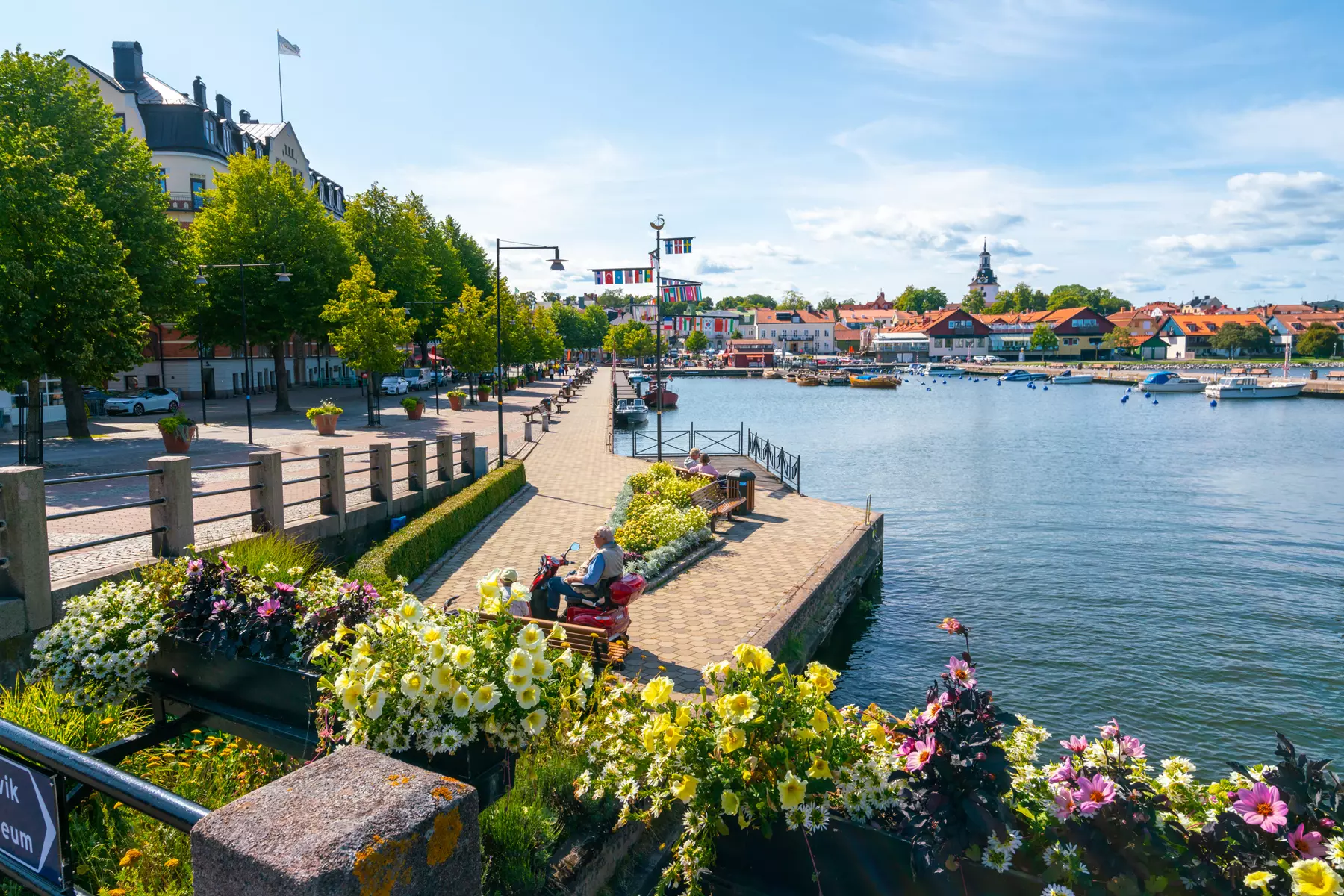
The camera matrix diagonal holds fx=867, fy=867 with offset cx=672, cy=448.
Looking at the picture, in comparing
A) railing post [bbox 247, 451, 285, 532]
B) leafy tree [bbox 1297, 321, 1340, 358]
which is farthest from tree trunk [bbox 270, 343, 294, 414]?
leafy tree [bbox 1297, 321, 1340, 358]

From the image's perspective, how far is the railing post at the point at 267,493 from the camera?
37.3 ft

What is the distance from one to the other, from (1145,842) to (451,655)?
3041 mm

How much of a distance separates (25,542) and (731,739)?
263 inches

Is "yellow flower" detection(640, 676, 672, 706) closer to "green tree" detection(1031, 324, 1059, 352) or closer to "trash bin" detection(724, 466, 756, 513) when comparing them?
"trash bin" detection(724, 466, 756, 513)

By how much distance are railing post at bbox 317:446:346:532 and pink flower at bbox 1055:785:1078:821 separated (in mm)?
11430

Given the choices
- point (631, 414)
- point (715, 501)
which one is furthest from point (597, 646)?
point (631, 414)

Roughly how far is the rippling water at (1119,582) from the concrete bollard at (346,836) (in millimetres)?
12003

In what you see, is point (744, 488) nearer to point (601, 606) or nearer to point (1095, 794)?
point (601, 606)

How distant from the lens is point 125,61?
5069 cm

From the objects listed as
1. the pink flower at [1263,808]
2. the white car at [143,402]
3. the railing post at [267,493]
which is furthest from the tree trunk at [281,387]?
the pink flower at [1263,808]

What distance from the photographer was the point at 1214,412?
233ft

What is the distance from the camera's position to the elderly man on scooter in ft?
31.8

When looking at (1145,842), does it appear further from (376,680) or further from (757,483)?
(757,483)

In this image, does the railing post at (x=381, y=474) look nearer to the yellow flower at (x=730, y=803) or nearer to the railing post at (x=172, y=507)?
the railing post at (x=172, y=507)
